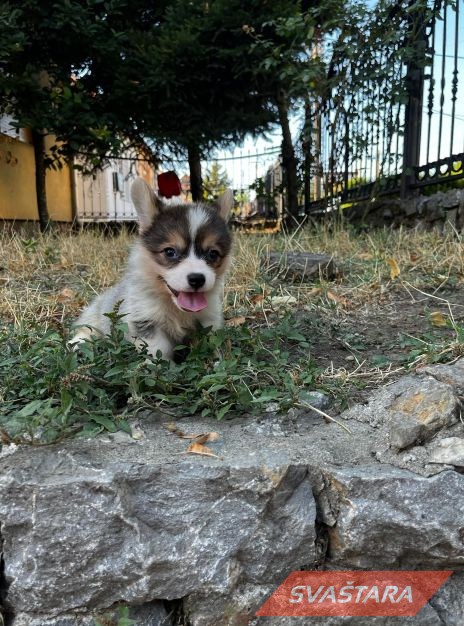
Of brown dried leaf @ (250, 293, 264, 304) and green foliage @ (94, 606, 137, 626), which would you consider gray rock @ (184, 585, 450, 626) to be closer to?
green foliage @ (94, 606, 137, 626)

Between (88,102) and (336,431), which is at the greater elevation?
(88,102)

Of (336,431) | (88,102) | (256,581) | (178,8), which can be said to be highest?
(178,8)

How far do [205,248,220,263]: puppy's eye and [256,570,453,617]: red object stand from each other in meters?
1.53

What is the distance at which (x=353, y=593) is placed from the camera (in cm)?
176

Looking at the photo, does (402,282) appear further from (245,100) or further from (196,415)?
(245,100)

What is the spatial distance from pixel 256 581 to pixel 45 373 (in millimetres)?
1151

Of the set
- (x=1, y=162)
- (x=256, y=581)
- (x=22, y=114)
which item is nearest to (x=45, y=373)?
(x=256, y=581)

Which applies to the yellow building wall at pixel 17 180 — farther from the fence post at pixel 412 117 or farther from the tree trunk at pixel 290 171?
the fence post at pixel 412 117

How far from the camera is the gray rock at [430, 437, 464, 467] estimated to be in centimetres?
174

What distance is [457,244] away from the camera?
4457 mm

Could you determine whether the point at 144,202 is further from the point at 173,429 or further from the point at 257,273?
the point at 257,273

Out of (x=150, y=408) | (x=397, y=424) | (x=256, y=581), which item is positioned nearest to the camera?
(x=256, y=581)

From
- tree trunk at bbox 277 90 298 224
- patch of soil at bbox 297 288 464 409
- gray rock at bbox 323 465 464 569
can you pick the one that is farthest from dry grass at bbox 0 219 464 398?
tree trunk at bbox 277 90 298 224

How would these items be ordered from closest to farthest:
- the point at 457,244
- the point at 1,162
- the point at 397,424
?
the point at 397,424 < the point at 457,244 < the point at 1,162
